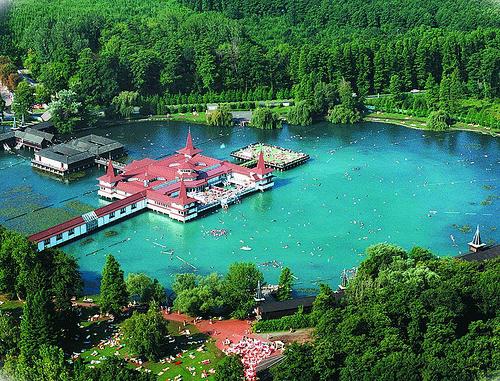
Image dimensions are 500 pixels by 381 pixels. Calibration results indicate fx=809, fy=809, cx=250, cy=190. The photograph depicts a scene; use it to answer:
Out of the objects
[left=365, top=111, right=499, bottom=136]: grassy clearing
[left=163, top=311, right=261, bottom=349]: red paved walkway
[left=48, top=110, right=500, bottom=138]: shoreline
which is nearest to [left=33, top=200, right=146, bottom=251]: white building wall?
[left=163, top=311, right=261, bottom=349]: red paved walkway

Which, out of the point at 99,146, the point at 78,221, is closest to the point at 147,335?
the point at 78,221

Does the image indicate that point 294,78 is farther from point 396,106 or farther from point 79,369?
point 79,369

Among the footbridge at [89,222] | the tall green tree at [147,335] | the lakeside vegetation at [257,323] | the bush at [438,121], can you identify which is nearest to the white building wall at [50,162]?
the footbridge at [89,222]

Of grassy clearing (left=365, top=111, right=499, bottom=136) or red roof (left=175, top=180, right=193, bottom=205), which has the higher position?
grassy clearing (left=365, top=111, right=499, bottom=136)

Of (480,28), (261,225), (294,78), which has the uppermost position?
(480,28)

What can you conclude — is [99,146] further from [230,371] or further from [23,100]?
[230,371]

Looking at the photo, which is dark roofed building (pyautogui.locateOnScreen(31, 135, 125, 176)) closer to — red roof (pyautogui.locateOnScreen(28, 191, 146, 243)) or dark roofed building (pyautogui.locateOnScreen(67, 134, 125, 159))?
dark roofed building (pyautogui.locateOnScreen(67, 134, 125, 159))

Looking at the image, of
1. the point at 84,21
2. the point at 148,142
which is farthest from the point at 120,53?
the point at 148,142
